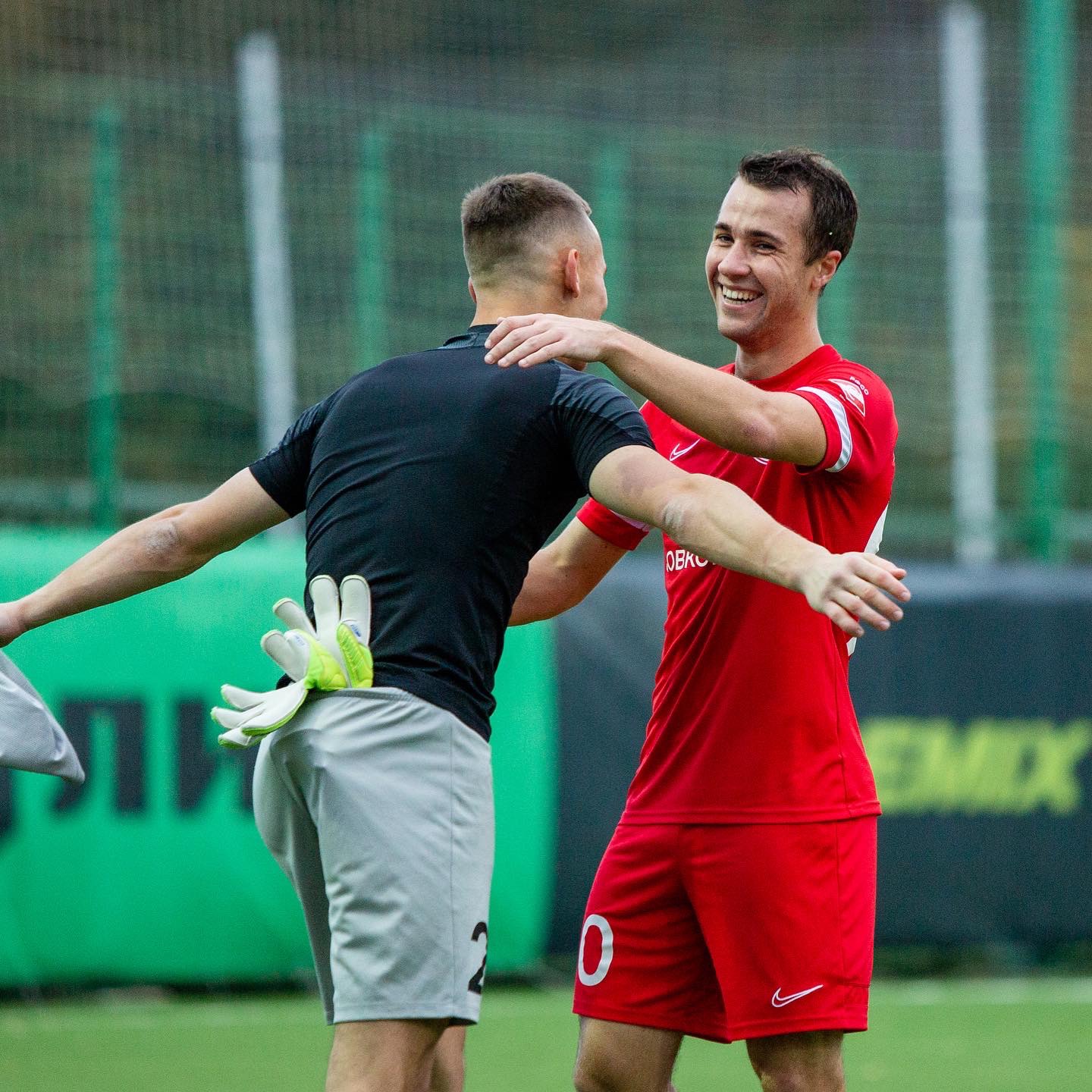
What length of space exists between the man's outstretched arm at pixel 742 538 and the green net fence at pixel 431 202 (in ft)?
17.5

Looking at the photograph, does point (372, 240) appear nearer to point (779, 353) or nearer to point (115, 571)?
point (779, 353)

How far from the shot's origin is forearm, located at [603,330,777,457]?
3381mm

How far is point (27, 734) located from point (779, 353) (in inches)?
72.2

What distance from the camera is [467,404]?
3346mm

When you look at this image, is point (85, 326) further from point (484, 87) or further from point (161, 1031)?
point (161, 1031)

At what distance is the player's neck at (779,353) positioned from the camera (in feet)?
13.1

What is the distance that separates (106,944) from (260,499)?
3913mm

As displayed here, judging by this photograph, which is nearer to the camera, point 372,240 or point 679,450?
point 679,450

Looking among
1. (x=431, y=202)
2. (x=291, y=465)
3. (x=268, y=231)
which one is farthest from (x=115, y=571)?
(x=431, y=202)

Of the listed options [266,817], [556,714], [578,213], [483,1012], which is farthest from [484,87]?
[266,817]

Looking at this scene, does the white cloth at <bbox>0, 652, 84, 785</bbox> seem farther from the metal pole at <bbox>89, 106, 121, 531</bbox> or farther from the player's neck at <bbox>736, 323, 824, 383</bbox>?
the metal pole at <bbox>89, 106, 121, 531</bbox>

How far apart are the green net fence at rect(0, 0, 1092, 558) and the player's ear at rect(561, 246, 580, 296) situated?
4852 mm

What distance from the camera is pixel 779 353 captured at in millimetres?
3998

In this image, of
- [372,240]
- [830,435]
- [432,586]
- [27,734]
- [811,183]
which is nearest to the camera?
[432,586]
